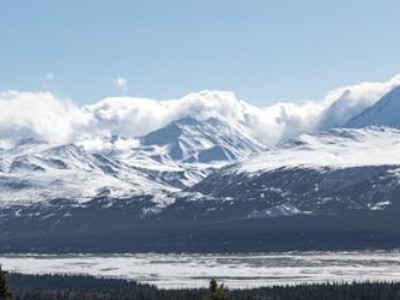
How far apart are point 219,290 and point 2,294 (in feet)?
49.1

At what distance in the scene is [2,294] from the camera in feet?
228

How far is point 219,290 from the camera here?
6925cm
